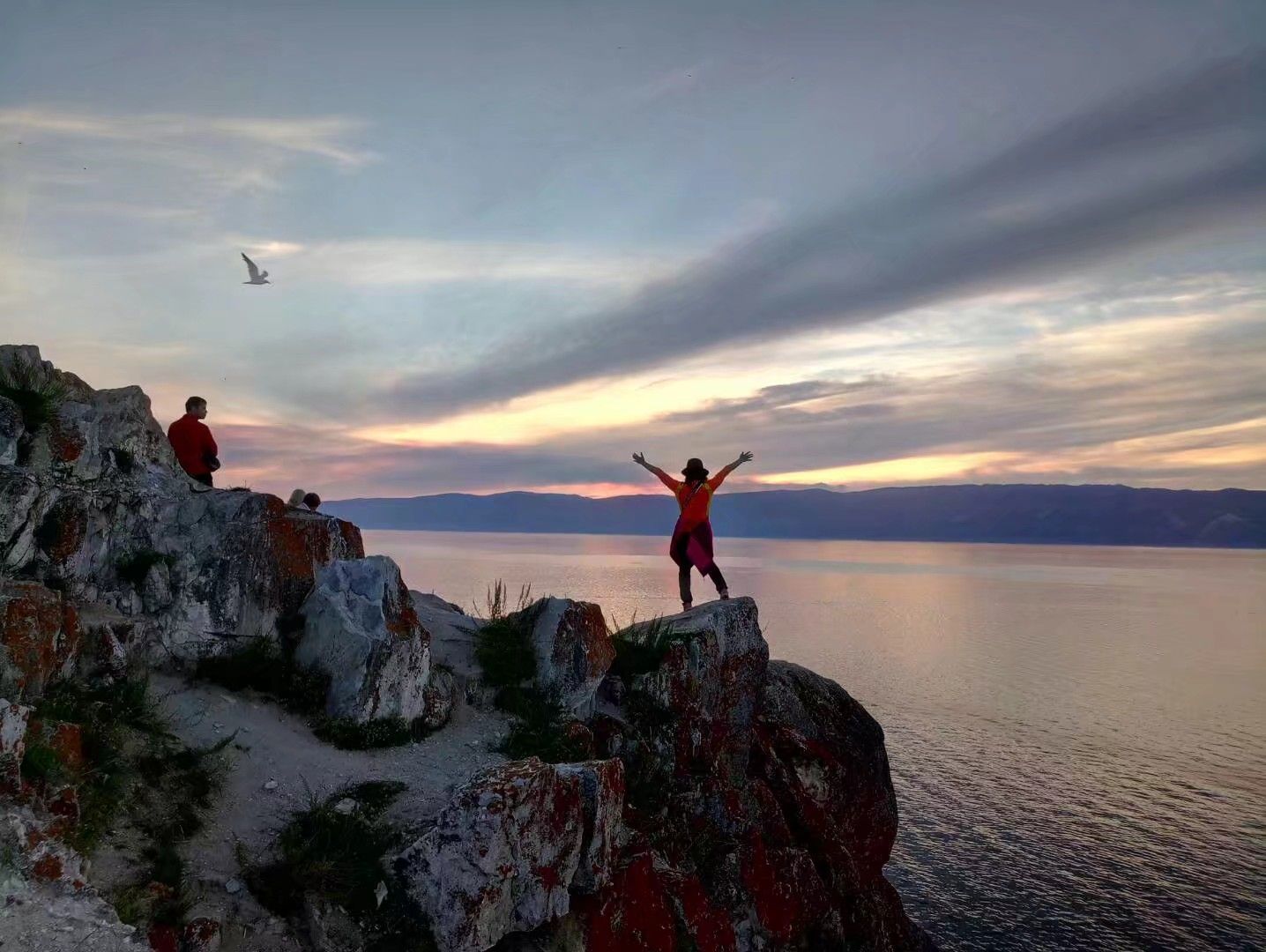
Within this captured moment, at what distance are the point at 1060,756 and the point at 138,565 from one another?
123 feet

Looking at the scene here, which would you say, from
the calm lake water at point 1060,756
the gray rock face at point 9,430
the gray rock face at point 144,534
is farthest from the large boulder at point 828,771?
the gray rock face at point 9,430

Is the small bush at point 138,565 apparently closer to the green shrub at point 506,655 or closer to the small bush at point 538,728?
the green shrub at point 506,655

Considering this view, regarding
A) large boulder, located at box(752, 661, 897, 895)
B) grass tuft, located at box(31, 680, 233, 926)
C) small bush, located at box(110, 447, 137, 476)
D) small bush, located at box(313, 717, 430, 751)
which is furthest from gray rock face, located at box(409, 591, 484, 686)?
large boulder, located at box(752, 661, 897, 895)

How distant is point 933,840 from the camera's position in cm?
2581

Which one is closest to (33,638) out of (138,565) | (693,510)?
(138,565)

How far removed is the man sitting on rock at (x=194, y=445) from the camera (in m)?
14.0

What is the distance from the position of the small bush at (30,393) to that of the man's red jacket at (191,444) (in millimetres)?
2660

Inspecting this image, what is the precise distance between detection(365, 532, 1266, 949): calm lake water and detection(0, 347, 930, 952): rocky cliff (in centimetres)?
861

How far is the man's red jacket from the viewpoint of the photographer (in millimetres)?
14016

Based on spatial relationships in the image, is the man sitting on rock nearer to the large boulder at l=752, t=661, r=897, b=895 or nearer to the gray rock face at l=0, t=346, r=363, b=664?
the gray rock face at l=0, t=346, r=363, b=664

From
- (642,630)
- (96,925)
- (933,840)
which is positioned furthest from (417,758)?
(933,840)

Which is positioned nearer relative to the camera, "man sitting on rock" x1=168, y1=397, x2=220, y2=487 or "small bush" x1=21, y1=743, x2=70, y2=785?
"small bush" x1=21, y1=743, x2=70, y2=785

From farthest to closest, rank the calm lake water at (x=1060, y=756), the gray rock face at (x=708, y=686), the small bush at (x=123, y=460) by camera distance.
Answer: the calm lake water at (x=1060, y=756) → the gray rock face at (x=708, y=686) → the small bush at (x=123, y=460)

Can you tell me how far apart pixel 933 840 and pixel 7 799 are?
2648 cm
